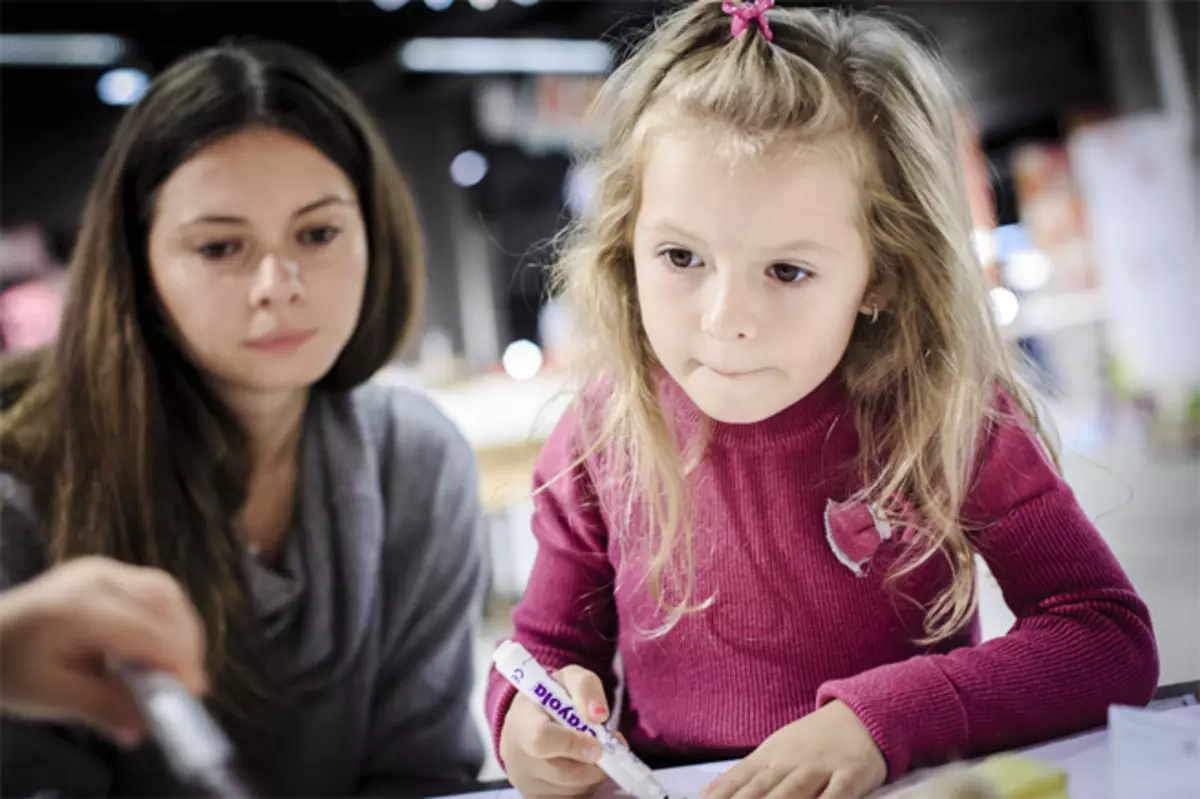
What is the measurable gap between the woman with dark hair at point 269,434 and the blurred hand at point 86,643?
4 cm

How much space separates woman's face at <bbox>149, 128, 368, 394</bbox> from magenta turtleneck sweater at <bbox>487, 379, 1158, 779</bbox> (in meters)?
0.19

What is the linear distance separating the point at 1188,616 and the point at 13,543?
2.46 ft

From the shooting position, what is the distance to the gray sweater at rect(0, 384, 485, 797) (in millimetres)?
652

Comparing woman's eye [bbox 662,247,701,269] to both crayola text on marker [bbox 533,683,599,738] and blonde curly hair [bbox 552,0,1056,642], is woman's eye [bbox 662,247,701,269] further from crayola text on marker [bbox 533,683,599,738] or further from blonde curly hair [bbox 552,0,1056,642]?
crayola text on marker [bbox 533,683,599,738]

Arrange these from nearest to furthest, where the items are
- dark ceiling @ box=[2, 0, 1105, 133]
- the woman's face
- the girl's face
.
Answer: the girl's face, the woman's face, dark ceiling @ box=[2, 0, 1105, 133]

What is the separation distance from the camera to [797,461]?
0.58 metres

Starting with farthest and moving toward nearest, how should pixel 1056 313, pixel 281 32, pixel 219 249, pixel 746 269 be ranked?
1. pixel 1056 313
2. pixel 281 32
3. pixel 219 249
4. pixel 746 269

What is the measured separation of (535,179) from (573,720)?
44 centimetres

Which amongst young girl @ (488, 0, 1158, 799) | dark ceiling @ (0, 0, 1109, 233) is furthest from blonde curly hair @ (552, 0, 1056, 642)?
dark ceiling @ (0, 0, 1109, 233)

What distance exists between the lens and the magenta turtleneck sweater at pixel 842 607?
542 mm

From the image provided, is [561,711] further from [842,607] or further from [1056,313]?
[1056,313]

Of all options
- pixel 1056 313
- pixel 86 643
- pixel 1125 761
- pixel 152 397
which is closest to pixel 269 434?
pixel 152 397

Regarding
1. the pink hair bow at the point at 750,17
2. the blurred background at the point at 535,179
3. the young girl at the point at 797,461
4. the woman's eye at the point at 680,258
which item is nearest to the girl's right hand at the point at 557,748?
the young girl at the point at 797,461

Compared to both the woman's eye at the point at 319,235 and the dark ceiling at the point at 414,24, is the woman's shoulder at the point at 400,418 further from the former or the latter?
the dark ceiling at the point at 414,24
